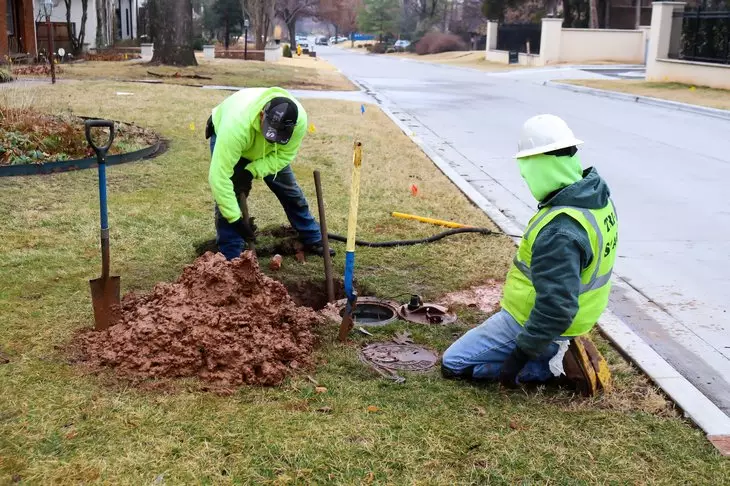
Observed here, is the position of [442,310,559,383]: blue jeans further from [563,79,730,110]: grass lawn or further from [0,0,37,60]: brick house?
[0,0,37,60]: brick house

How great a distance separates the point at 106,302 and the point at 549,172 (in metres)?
2.54

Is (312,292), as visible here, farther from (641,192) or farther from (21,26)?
(21,26)

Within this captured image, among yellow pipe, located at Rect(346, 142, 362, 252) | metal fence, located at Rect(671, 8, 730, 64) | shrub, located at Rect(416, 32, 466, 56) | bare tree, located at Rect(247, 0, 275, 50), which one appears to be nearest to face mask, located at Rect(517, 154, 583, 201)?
yellow pipe, located at Rect(346, 142, 362, 252)

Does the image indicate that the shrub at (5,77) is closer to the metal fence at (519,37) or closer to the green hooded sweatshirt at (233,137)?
the green hooded sweatshirt at (233,137)

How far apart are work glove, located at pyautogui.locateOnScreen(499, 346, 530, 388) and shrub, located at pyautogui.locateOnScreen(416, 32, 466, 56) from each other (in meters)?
59.9

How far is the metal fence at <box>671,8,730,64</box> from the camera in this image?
76.6 ft

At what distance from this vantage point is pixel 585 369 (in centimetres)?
377

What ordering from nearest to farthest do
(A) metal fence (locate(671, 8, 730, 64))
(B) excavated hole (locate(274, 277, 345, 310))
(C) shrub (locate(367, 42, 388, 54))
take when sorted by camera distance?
(B) excavated hole (locate(274, 277, 345, 310))
(A) metal fence (locate(671, 8, 730, 64))
(C) shrub (locate(367, 42, 388, 54))

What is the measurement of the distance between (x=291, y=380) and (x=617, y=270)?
10.5ft

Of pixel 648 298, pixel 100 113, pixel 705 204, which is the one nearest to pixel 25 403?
pixel 648 298

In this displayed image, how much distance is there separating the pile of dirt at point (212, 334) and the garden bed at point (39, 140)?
5.20 meters

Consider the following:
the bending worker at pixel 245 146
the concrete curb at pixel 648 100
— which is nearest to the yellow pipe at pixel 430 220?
the bending worker at pixel 245 146

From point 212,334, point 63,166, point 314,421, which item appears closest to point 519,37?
point 63,166

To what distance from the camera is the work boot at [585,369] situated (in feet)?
12.4
